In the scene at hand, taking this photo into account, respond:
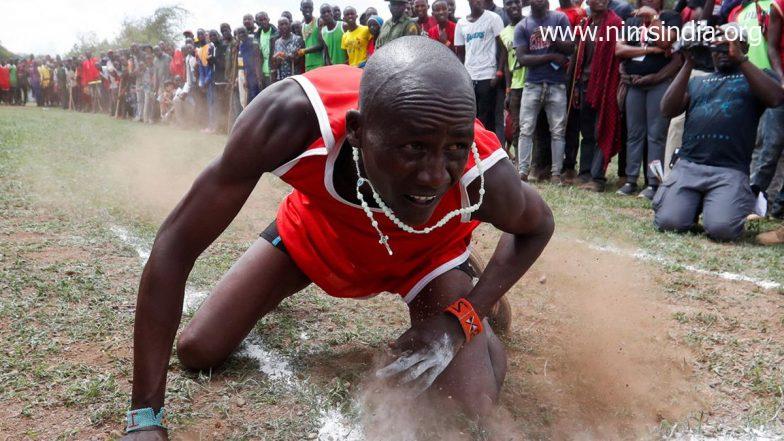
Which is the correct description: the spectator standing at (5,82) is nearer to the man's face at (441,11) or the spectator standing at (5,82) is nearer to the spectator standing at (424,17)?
the spectator standing at (424,17)

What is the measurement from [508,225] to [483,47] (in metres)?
5.77

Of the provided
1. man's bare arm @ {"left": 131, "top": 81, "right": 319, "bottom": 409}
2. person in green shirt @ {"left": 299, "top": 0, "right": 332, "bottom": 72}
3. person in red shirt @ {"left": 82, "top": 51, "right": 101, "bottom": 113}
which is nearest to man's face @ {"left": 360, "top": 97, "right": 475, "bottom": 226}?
man's bare arm @ {"left": 131, "top": 81, "right": 319, "bottom": 409}

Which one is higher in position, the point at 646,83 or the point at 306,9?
the point at 306,9

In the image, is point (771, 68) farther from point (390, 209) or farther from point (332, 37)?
point (332, 37)

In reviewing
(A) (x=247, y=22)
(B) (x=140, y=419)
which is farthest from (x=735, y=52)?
(A) (x=247, y=22)

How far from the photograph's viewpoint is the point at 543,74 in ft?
23.0

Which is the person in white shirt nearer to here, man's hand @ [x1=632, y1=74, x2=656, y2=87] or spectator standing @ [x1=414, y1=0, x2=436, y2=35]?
spectator standing @ [x1=414, y1=0, x2=436, y2=35]

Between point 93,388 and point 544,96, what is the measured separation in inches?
230

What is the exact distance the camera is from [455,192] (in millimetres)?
2170

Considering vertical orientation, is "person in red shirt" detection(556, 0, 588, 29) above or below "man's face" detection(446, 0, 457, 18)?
below

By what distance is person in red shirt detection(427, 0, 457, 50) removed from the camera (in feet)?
26.7

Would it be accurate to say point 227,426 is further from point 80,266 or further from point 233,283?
point 80,266

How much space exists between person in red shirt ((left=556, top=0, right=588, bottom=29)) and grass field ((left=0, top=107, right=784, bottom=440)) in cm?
316

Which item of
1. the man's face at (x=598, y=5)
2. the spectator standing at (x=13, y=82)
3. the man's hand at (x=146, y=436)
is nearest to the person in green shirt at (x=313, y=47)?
the man's face at (x=598, y=5)
